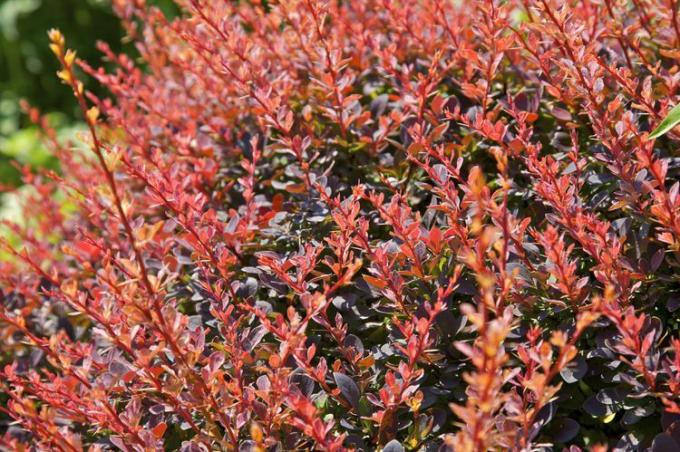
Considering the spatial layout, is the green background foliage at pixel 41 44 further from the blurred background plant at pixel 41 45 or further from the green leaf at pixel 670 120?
the green leaf at pixel 670 120

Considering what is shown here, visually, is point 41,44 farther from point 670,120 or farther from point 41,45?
point 670,120

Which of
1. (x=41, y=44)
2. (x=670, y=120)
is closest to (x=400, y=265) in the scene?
(x=670, y=120)

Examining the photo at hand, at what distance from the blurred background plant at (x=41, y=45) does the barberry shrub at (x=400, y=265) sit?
5.00 metres

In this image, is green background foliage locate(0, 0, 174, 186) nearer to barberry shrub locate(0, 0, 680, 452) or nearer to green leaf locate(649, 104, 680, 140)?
barberry shrub locate(0, 0, 680, 452)

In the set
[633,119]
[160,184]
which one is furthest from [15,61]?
[633,119]

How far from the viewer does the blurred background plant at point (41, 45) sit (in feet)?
22.2

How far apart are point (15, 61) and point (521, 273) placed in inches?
261

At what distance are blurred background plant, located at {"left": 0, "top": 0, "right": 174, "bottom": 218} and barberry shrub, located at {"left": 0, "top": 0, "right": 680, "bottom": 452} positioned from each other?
5.00 m

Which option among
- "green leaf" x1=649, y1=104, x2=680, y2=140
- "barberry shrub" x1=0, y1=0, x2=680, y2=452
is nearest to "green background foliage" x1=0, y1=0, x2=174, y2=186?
"barberry shrub" x1=0, y1=0, x2=680, y2=452

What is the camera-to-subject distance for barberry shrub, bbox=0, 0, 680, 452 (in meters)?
1.46

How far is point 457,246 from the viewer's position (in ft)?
5.53

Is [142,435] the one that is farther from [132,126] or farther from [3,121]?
[3,121]

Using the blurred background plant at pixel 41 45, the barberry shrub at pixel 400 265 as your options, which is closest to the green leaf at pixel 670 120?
the barberry shrub at pixel 400 265

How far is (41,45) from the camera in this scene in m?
7.13
